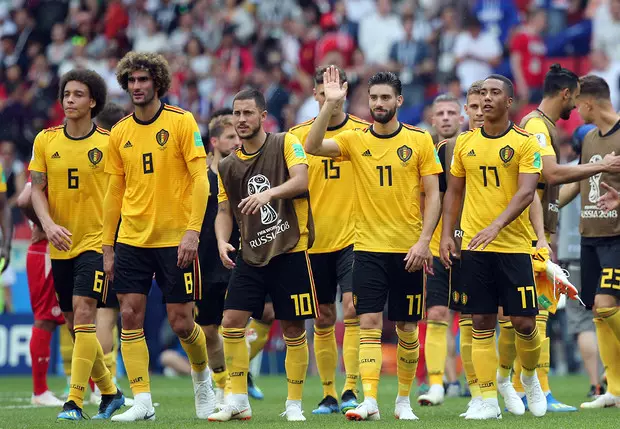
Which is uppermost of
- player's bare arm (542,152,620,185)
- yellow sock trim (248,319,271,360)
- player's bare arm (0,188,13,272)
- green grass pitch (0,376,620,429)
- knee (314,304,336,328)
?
player's bare arm (542,152,620,185)

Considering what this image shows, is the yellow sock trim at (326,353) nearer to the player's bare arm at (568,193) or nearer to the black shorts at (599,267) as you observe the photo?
the black shorts at (599,267)

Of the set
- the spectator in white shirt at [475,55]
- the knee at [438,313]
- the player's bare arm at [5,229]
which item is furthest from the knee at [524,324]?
the spectator in white shirt at [475,55]

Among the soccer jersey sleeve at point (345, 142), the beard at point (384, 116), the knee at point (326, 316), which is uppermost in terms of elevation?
the beard at point (384, 116)

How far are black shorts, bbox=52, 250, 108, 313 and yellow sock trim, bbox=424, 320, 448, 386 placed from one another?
137 inches

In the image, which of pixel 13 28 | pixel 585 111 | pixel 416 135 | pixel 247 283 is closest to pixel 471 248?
pixel 416 135

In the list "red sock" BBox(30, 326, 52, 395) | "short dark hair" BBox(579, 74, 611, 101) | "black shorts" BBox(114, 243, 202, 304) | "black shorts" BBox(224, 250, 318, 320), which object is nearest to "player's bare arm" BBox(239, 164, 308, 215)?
"black shorts" BBox(224, 250, 318, 320)

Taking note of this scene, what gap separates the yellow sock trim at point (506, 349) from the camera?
10172mm

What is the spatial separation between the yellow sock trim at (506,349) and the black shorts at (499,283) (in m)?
0.66

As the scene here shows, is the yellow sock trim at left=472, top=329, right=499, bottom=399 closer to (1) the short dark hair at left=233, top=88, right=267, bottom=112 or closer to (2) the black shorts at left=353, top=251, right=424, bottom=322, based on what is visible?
(2) the black shorts at left=353, top=251, right=424, bottom=322

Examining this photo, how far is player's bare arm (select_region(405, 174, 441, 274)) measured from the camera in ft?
30.7

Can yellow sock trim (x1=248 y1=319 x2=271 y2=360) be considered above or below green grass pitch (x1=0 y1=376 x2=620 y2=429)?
above

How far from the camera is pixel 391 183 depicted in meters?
9.64

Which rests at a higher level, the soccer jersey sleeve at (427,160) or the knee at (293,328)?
the soccer jersey sleeve at (427,160)

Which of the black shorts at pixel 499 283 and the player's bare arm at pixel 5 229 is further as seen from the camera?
the player's bare arm at pixel 5 229
